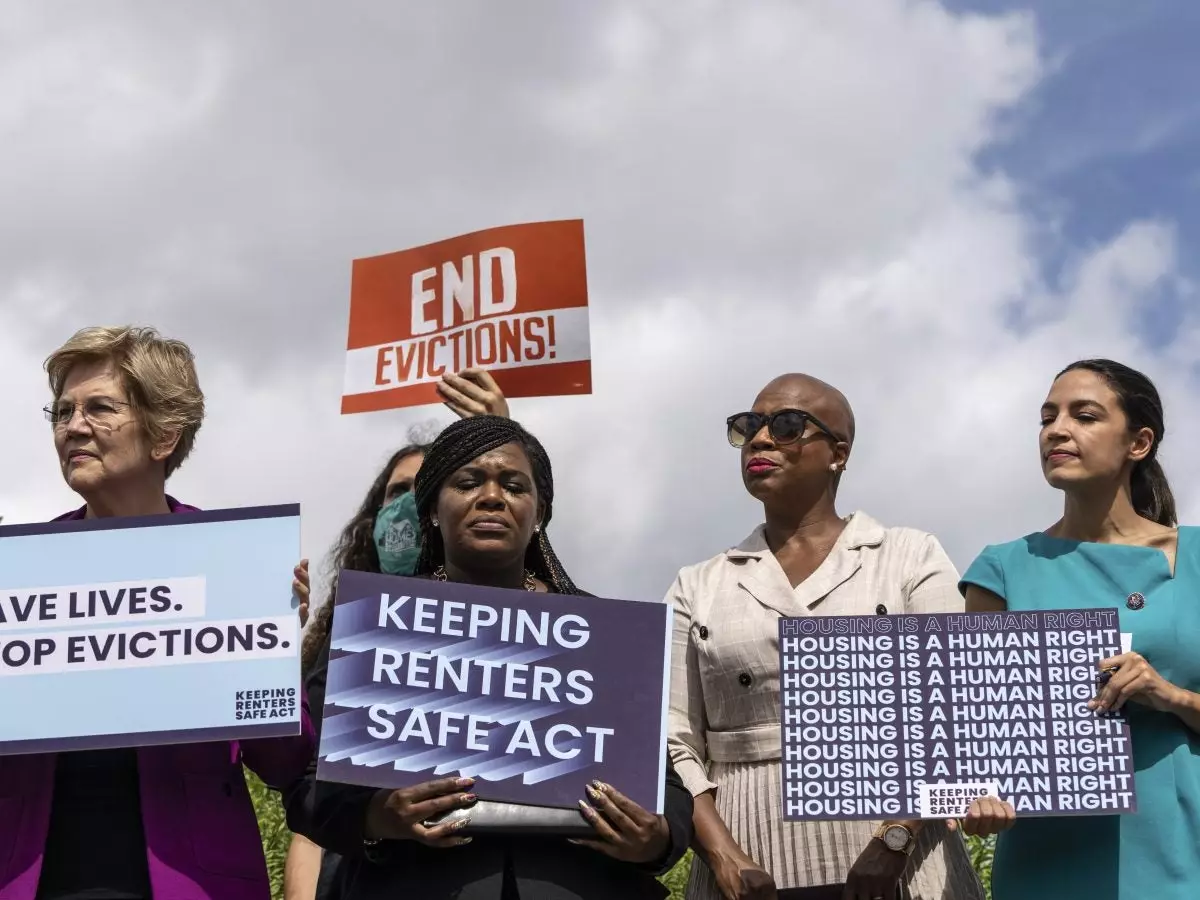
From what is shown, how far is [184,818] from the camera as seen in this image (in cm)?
425

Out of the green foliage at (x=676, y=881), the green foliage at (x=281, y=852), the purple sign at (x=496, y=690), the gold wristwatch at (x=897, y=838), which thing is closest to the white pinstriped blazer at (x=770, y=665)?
the gold wristwatch at (x=897, y=838)

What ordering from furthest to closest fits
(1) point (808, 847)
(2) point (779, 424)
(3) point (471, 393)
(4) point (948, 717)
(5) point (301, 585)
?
(3) point (471, 393)
(2) point (779, 424)
(1) point (808, 847)
(4) point (948, 717)
(5) point (301, 585)

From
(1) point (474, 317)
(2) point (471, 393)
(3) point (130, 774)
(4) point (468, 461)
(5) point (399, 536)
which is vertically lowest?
(3) point (130, 774)

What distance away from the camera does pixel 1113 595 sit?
4.82m

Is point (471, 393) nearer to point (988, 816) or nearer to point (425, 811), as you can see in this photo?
point (425, 811)

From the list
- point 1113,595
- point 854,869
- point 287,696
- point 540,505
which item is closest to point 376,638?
point 287,696

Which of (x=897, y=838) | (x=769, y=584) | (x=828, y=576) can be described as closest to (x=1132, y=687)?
(x=897, y=838)

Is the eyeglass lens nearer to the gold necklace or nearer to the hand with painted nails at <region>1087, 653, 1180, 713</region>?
the gold necklace

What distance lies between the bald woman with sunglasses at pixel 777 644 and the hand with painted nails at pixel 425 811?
3.56 ft

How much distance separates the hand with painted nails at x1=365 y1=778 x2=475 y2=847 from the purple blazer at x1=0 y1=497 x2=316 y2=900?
0.47 m

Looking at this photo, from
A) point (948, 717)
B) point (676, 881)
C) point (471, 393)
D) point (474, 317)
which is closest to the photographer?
point (948, 717)

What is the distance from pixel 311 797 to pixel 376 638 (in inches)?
19.3

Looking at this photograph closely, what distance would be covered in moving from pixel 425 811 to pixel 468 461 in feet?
3.72

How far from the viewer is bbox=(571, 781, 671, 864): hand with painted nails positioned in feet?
13.5
